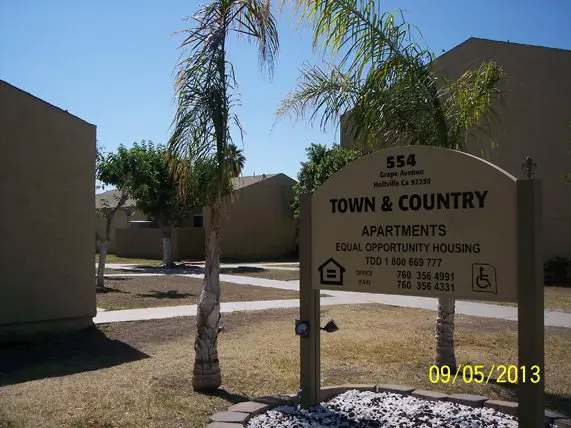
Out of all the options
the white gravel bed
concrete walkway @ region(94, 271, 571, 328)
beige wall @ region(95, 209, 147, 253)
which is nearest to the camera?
the white gravel bed

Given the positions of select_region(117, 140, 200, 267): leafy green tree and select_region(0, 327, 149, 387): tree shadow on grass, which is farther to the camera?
select_region(117, 140, 200, 267): leafy green tree

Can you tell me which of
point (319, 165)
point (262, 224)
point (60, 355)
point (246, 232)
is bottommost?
point (60, 355)

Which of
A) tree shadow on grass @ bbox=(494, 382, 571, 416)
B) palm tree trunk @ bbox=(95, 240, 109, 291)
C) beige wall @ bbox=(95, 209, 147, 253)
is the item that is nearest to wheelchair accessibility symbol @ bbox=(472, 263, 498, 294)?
tree shadow on grass @ bbox=(494, 382, 571, 416)

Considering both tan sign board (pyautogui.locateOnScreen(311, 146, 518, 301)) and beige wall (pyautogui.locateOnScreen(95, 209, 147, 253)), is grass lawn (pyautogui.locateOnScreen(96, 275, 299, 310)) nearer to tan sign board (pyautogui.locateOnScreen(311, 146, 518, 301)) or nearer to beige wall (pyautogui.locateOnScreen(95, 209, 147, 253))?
tan sign board (pyautogui.locateOnScreen(311, 146, 518, 301))

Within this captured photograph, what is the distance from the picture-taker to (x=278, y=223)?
40469mm

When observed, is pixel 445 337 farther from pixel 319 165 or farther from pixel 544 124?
pixel 319 165

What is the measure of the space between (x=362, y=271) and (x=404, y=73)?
3.12 m

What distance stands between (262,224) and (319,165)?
11.7 m

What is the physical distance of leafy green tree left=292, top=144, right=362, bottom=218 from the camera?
27031 mm

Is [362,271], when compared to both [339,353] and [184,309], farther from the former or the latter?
[184,309]

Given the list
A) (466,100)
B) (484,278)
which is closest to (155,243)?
(466,100)

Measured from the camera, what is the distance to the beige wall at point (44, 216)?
10.2 metres

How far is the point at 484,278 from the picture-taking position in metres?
4.60

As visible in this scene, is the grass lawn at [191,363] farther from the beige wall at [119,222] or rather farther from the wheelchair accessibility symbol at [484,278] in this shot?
the beige wall at [119,222]
